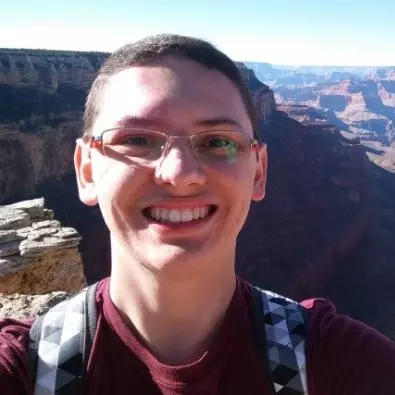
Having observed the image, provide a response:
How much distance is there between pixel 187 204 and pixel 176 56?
59 centimetres

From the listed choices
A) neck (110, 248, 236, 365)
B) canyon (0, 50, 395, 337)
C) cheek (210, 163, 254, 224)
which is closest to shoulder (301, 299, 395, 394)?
neck (110, 248, 236, 365)

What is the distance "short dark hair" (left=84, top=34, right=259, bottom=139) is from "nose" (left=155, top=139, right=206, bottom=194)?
1.23 ft

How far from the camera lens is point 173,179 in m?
1.60

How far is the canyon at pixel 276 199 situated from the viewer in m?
24.3

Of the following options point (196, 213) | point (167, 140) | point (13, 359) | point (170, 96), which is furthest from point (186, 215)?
point (13, 359)

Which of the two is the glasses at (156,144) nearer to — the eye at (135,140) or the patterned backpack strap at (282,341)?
the eye at (135,140)

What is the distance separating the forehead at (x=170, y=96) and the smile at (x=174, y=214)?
0.99 feet

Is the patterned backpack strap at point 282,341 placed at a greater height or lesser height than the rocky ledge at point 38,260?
greater

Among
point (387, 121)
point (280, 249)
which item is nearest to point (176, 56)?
point (280, 249)

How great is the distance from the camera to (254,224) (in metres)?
30.5

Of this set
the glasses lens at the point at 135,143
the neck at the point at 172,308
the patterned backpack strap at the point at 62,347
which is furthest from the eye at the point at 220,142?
the patterned backpack strap at the point at 62,347

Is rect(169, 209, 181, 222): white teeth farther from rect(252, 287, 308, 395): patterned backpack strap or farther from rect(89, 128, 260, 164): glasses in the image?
rect(252, 287, 308, 395): patterned backpack strap

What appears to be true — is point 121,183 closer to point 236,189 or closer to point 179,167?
point 179,167

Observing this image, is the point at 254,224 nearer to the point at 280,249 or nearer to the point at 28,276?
the point at 280,249
